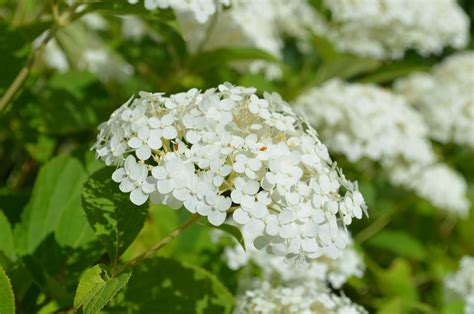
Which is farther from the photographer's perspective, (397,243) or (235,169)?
(397,243)

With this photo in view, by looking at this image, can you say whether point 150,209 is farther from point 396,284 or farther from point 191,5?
point 396,284

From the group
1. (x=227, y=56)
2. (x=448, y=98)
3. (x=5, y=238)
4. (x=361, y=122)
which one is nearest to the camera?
(x=5, y=238)

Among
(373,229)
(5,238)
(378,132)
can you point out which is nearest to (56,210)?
(5,238)

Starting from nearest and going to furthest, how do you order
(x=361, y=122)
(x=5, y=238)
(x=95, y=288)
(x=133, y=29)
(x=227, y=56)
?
(x=95, y=288) → (x=5, y=238) → (x=227, y=56) → (x=361, y=122) → (x=133, y=29)

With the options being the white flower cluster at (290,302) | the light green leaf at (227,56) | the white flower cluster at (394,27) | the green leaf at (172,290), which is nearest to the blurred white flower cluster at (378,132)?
the white flower cluster at (394,27)

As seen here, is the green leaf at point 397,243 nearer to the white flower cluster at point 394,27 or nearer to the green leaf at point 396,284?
the green leaf at point 396,284

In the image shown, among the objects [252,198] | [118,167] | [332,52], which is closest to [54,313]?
[118,167]
